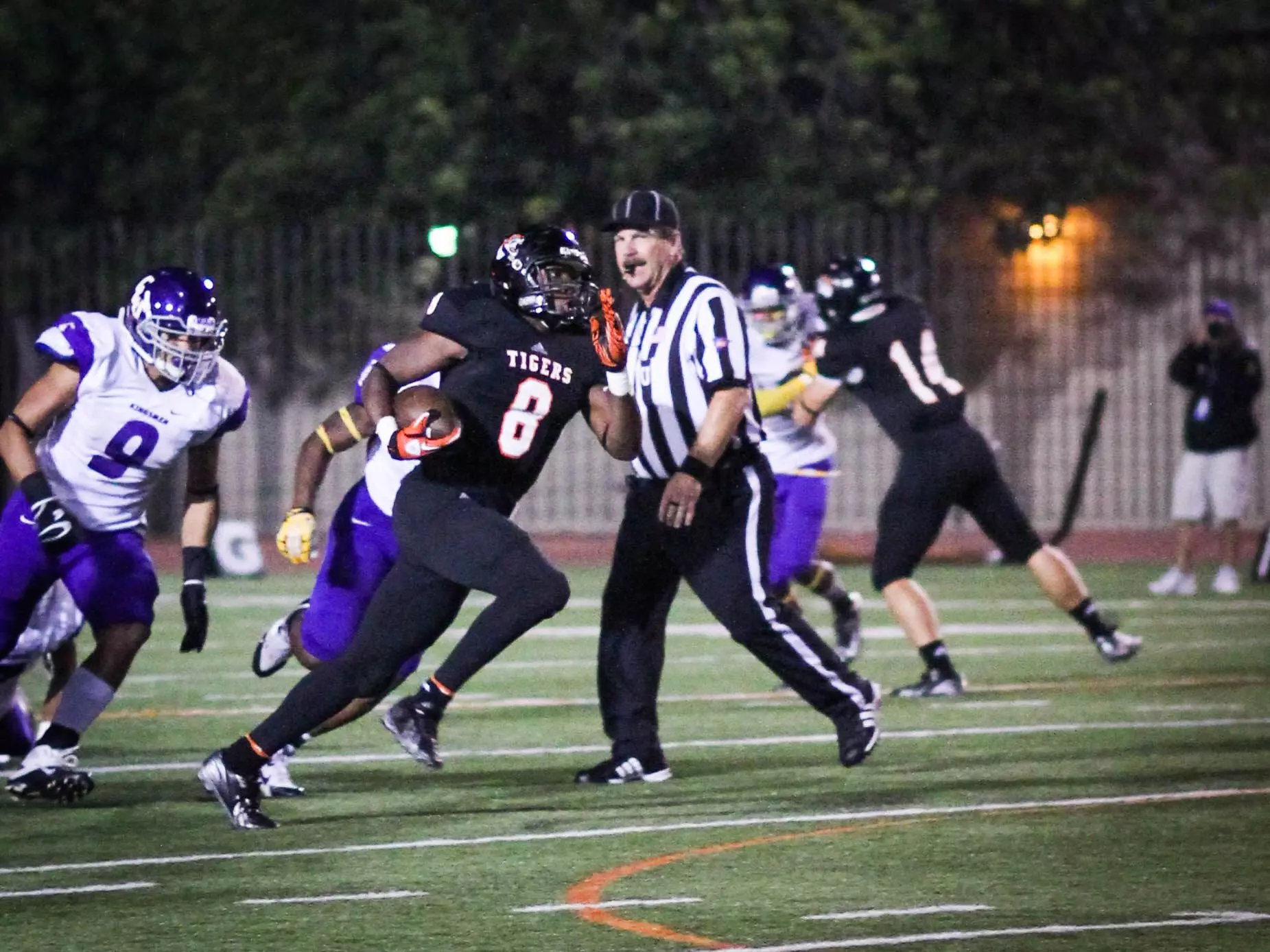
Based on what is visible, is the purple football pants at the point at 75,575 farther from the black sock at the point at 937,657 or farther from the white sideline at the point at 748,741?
the black sock at the point at 937,657

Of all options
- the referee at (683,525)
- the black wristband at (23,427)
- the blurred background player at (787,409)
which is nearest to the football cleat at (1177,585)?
the blurred background player at (787,409)

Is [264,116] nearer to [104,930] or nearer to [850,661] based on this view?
[850,661]

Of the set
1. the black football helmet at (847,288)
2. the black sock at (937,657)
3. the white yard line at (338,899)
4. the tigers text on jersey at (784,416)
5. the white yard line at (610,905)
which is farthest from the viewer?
the tigers text on jersey at (784,416)

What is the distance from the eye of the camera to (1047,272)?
2225cm

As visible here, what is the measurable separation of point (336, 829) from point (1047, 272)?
15739 millimetres

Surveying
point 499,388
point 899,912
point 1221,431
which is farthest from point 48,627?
point 1221,431

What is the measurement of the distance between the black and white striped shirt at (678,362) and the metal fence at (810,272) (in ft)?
41.5

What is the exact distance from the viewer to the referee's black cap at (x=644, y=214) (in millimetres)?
8453

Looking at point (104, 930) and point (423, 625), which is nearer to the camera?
point (104, 930)

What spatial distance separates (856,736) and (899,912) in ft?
7.72

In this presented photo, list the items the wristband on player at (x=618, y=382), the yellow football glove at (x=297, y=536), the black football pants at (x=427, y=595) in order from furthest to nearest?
the wristband on player at (x=618, y=382), the black football pants at (x=427, y=595), the yellow football glove at (x=297, y=536)

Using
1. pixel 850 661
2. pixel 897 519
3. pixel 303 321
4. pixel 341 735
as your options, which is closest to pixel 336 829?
pixel 341 735

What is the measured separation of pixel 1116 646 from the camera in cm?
1134

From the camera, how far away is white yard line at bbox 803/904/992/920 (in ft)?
19.8
